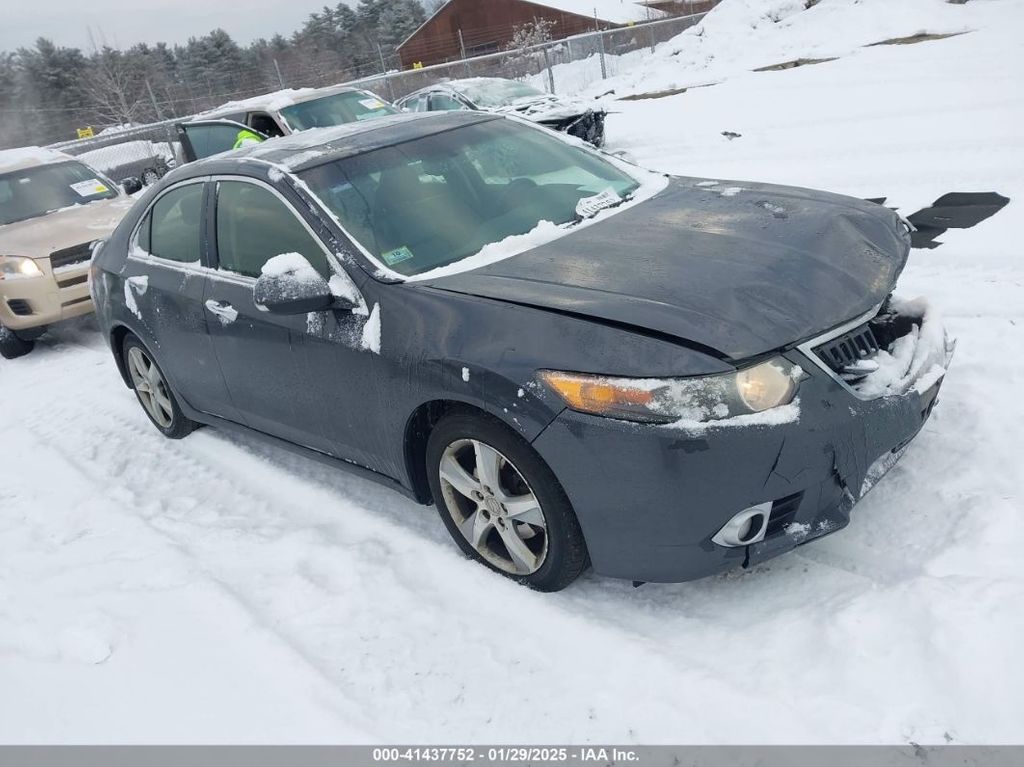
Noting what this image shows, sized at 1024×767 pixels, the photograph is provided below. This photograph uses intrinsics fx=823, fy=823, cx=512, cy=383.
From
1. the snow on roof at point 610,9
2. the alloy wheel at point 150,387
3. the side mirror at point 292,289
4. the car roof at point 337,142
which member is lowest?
the alloy wheel at point 150,387


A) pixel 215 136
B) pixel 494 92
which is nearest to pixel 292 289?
pixel 215 136

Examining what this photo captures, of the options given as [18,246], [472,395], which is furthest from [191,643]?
[18,246]

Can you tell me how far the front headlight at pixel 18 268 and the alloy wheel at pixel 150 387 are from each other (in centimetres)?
314

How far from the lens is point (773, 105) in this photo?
1172cm

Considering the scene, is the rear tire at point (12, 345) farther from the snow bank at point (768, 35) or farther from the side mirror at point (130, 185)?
the snow bank at point (768, 35)

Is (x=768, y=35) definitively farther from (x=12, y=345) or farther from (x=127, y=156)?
(x=12, y=345)

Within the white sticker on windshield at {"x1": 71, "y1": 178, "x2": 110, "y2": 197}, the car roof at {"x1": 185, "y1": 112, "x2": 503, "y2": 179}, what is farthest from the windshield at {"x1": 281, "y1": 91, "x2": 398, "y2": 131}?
the car roof at {"x1": 185, "y1": 112, "x2": 503, "y2": 179}

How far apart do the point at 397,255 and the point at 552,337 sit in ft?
3.16

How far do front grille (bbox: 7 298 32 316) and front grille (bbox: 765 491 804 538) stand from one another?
7.37 meters

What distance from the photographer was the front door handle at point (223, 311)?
3.92 m

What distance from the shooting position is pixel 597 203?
3.81 meters

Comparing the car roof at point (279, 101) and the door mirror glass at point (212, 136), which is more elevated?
the car roof at point (279, 101)

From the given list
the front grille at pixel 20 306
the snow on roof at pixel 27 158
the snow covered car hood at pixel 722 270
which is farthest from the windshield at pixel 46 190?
the snow covered car hood at pixel 722 270

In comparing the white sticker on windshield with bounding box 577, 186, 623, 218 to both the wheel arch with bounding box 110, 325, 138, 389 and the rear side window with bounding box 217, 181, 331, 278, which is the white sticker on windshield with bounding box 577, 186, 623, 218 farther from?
the wheel arch with bounding box 110, 325, 138, 389
